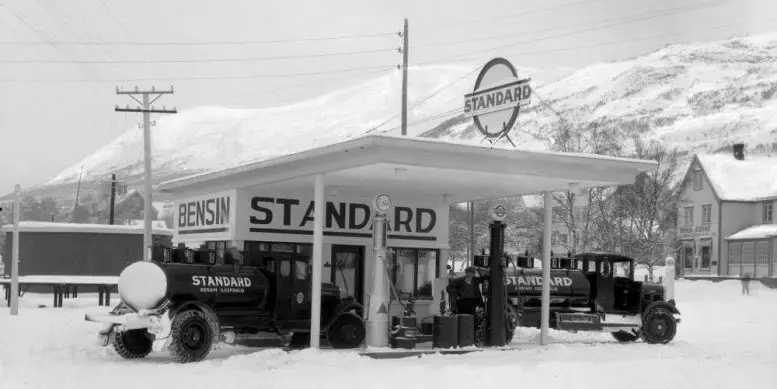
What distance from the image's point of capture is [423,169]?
688 inches

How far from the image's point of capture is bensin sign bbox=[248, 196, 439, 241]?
21.3m

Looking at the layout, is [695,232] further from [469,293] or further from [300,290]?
[300,290]

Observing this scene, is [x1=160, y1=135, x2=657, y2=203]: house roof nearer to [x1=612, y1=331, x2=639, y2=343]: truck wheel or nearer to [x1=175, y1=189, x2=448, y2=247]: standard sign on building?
[x1=175, y1=189, x2=448, y2=247]: standard sign on building

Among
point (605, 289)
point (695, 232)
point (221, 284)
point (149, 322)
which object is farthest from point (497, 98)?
point (695, 232)

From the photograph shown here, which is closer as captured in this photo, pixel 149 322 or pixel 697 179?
pixel 149 322

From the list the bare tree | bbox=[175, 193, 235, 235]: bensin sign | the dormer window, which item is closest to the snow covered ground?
bbox=[175, 193, 235, 235]: bensin sign

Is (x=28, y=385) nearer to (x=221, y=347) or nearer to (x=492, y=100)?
(x=221, y=347)

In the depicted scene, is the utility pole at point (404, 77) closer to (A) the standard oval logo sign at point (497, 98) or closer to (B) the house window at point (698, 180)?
(A) the standard oval logo sign at point (497, 98)

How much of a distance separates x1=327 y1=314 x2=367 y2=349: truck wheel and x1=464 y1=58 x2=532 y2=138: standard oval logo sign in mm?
5166

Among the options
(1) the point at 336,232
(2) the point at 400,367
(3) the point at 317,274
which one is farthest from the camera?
(1) the point at 336,232

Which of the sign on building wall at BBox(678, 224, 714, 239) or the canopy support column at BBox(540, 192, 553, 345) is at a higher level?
the sign on building wall at BBox(678, 224, 714, 239)

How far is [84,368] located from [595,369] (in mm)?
8468

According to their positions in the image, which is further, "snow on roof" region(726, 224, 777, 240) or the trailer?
"snow on roof" region(726, 224, 777, 240)

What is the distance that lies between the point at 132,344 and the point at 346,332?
427 cm
